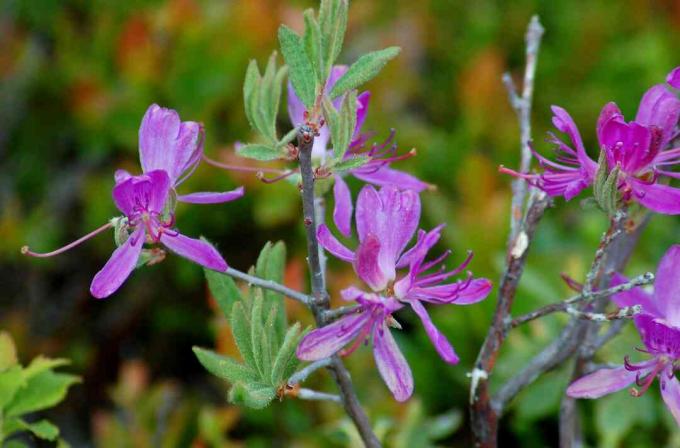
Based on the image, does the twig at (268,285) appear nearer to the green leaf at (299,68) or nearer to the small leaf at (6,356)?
the green leaf at (299,68)

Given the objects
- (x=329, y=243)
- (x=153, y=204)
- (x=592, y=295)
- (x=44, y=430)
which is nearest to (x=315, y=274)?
(x=329, y=243)

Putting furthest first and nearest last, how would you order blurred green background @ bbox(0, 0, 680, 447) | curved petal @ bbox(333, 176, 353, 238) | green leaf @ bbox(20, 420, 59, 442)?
blurred green background @ bbox(0, 0, 680, 447) → green leaf @ bbox(20, 420, 59, 442) → curved petal @ bbox(333, 176, 353, 238)

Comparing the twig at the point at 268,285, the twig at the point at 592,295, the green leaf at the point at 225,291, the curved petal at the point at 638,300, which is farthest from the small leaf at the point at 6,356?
the curved petal at the point at 638,300

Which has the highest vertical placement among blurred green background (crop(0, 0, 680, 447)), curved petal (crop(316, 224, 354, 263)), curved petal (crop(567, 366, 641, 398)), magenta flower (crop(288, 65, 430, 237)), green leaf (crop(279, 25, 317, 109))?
green leaf (crop(279, 25, 317, 109))

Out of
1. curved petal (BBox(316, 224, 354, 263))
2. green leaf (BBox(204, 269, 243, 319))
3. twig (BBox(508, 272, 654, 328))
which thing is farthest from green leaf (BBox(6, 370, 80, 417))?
twig (BBox(508, 272, 654, 328))

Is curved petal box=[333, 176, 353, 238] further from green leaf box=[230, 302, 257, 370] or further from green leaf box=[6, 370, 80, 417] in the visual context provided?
green leaf box=[6, 370, 80, 417]

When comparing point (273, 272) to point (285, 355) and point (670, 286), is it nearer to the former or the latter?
point (285, 355)

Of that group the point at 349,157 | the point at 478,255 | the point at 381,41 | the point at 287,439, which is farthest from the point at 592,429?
the point at 381,41
